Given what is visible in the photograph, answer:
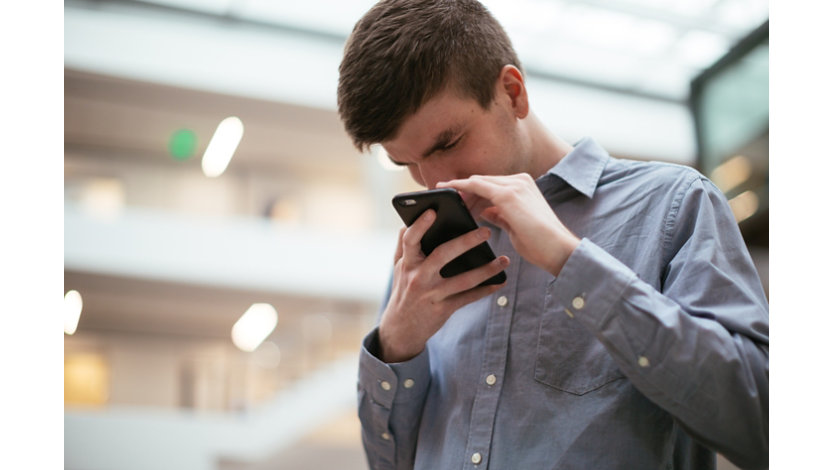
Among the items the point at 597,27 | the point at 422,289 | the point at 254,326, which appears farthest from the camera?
the point at 254,326

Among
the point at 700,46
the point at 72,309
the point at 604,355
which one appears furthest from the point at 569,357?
the point at 72,309

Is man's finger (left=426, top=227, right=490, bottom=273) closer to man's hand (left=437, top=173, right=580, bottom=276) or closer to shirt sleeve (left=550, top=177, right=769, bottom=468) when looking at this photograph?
man's hand (left=437, top=173, right=580, bottom=276)

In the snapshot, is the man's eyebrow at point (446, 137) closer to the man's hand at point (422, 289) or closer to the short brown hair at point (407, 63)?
the short brown hair at point (407, 63)

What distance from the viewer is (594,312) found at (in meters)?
1.28

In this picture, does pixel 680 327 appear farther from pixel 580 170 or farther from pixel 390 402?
pixel 390 402

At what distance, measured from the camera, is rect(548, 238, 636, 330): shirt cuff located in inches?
50.1

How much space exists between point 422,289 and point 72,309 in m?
16.3

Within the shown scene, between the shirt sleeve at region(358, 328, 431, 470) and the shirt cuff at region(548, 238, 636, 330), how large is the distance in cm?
47

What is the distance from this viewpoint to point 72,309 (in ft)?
53.4

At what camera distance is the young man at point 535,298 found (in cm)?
127

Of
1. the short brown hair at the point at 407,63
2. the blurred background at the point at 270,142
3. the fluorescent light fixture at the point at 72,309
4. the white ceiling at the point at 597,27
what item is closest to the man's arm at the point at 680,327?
the short brown hair at the point at 407,63
